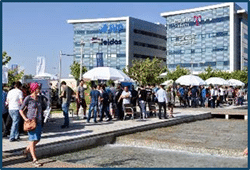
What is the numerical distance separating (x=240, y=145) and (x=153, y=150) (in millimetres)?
2640

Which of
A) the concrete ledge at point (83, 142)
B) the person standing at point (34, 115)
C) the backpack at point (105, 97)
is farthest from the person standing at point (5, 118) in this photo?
the backpack at point (105, 97)

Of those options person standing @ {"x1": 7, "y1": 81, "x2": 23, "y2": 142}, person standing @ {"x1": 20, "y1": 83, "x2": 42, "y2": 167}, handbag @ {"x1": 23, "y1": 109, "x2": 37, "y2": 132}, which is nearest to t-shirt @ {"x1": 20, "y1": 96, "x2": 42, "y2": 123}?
person standing @ {"x1": 20, "y1": 83, "x2": 42, "y2": 167}

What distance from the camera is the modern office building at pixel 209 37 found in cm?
8612

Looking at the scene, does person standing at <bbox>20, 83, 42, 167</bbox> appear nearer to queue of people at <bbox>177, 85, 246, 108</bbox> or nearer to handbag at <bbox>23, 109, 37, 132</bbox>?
handbag at <bbox>23, 109, 37, 132</bbox>

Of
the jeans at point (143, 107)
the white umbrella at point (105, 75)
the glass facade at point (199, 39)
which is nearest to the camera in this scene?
the white umbrella at point (105, 75)

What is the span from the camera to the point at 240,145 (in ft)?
33.0

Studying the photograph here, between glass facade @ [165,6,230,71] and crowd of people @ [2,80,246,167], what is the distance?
62693mm

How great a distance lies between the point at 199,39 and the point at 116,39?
84.5ft

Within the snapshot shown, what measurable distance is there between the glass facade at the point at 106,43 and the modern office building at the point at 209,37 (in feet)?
47.6

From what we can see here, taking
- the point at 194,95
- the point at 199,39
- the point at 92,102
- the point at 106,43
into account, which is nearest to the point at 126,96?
the point at 92,102

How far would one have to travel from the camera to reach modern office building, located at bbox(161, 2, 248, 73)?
8612 centimetres

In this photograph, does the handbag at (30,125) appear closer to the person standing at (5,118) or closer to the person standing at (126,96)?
the person standing at (5,118)

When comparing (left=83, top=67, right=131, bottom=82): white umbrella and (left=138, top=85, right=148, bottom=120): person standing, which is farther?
(left=138, top=85, right=148, bottom=120): person standing

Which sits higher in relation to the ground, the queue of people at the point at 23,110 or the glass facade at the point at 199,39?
the glass facade at the point at 199,39
